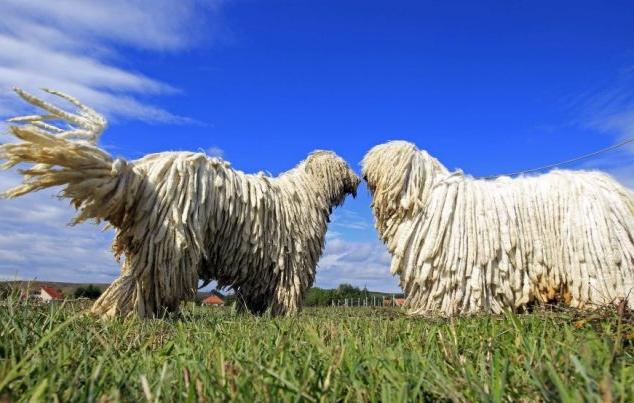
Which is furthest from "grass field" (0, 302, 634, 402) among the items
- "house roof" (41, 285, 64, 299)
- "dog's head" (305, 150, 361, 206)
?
"dog's head" (305, 150, 361, 206)

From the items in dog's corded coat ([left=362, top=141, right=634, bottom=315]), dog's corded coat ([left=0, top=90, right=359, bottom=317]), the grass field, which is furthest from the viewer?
dog's corded coat ([left=362, top=141, right=634, bottom=315])

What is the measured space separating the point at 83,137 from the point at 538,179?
4.30 meters

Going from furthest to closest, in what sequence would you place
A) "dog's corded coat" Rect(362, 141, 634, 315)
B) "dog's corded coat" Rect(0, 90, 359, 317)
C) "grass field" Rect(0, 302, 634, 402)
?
"dog's corded coat" Rect(362, 141, 634, 315) → "dog's corded coat" Rect(0, 90, 359, 317) → "grass field" Rect(0, 302, 634, 402)

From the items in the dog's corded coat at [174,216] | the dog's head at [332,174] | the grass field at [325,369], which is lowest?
the grass field at [325,369]

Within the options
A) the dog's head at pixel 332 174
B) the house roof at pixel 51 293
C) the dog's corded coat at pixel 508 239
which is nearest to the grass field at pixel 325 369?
the house roof at pixel 51 293

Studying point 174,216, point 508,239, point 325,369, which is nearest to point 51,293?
point 174,216

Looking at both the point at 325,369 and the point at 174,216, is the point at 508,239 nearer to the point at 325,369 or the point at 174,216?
the point at 174,216

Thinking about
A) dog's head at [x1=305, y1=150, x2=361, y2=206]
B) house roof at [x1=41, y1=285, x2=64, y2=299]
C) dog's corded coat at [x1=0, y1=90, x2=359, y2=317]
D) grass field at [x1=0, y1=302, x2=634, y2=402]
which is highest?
dog's head at [x1=305, y1=150, x2=361, y2=206]

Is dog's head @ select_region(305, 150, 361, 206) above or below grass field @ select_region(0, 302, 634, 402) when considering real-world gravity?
above

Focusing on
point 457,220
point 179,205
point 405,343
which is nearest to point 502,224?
point 457,220

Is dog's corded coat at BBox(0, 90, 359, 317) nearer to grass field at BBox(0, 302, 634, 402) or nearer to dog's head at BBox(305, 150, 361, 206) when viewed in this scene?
dog's head at BBox(305, 150, 361, 206)

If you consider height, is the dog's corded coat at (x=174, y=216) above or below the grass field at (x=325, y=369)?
above

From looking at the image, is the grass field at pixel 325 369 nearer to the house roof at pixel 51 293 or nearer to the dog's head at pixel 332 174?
the house roof at pixel 51 293

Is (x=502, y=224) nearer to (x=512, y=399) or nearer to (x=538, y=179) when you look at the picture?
(x=538, y=179)
